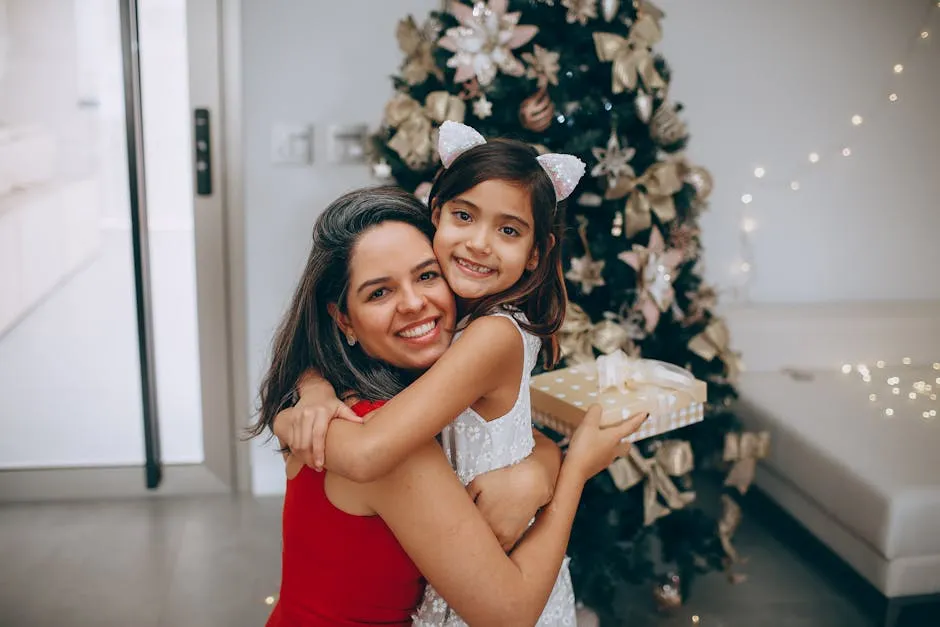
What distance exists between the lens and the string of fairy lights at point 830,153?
9.60ft

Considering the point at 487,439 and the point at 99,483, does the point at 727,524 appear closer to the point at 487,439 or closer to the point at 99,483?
the point at 487,439

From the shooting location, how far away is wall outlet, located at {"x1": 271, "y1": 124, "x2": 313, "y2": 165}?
2.64m

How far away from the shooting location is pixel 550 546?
1046 mm

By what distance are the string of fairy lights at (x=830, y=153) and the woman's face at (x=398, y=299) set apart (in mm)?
2130

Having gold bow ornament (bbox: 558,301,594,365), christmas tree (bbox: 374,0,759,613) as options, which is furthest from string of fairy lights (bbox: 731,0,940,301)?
gold bow ornament (bbox: 558,301,594,365)

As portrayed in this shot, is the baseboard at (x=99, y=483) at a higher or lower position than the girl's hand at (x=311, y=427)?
lower

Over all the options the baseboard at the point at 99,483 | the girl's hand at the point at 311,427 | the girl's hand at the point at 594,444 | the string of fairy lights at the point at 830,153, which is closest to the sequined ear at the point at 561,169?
the girl's hand at the point at 594,444

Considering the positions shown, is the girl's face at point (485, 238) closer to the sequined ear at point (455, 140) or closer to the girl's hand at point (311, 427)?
the sequined ear at point (455, 140)

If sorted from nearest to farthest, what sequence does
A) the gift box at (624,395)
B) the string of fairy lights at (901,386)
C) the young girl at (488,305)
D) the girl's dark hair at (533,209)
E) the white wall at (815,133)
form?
the young girl at (488,305), the girl's dark hair at (533,209), the gift box at (624,395), the string of fairy lights at (901,386), the white wall at (815,133)

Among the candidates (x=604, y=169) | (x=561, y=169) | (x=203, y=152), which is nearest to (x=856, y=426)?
(x=604, y=169)

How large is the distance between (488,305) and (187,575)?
5.57 feet

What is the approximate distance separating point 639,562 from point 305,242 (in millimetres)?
1498

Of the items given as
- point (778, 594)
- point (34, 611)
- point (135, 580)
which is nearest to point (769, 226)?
point (778, 594)

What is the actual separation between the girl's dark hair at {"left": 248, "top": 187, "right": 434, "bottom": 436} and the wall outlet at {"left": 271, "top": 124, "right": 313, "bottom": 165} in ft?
5.25
